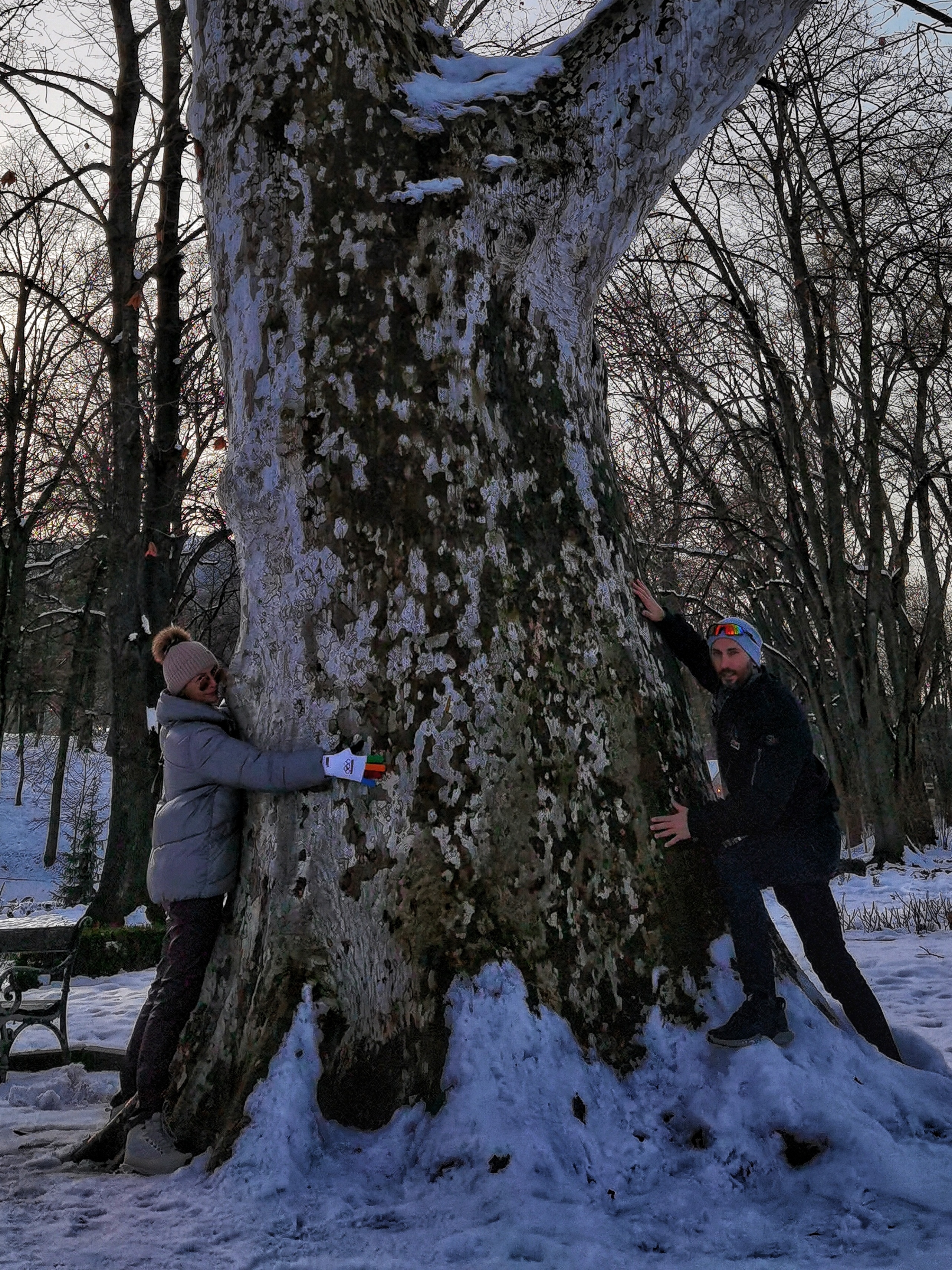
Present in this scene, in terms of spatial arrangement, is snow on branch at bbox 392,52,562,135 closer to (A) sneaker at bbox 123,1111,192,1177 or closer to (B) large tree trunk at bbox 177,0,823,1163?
(B) large tree trunk at bbox 177,0,823,1163

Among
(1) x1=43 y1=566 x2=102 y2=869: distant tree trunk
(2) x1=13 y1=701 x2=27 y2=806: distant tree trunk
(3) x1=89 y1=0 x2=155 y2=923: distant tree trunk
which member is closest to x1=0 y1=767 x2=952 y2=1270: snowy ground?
(3) x1=89 y1=0 x2=155 y2=923: distant tree trunk

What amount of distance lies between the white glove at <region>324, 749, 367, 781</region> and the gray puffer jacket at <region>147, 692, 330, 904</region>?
236 mm

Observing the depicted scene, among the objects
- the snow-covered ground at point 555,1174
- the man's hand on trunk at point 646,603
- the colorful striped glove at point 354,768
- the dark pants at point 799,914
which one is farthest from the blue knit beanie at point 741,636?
the colorful striped glove at point 354,768

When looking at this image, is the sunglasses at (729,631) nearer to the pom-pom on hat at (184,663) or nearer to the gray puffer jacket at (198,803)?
the gray puffer jacket at (198,803)

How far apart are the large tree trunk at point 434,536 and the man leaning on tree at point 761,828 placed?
138 millimetres

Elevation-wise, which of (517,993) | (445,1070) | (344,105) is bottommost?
(445,1070)

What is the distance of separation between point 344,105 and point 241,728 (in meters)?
2.23

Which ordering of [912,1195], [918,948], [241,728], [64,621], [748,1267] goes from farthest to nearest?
[64,621] → [918,948] → [241,728] → [912,1195] → [748,1267]

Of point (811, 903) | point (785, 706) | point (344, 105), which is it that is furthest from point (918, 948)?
point (344, 105)

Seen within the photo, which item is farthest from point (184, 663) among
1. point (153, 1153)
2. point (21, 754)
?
point (21, 754)

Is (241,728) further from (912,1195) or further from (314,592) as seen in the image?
(912,1195)

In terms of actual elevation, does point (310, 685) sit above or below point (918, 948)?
above

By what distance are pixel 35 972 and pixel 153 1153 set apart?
2.45 meters

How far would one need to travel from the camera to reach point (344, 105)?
11.2 feet
